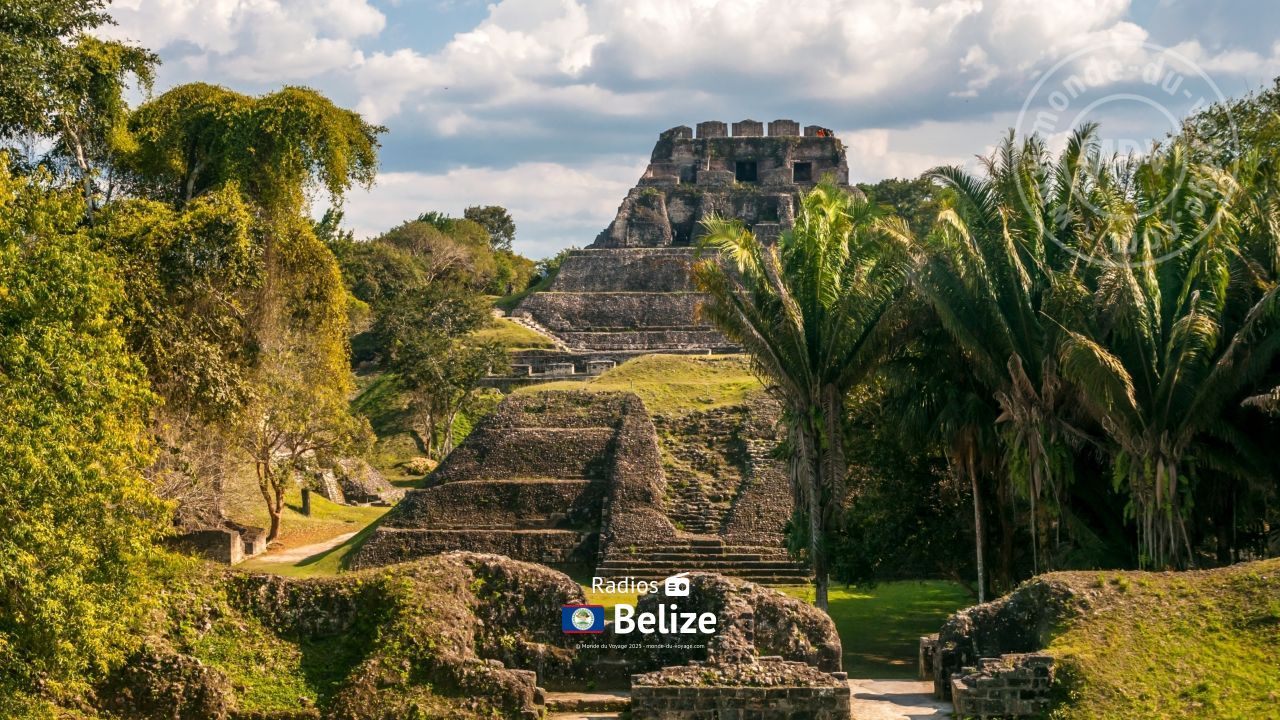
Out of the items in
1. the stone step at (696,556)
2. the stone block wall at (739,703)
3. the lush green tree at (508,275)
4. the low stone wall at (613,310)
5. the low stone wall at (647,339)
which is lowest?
the stone block wall at (739,703)

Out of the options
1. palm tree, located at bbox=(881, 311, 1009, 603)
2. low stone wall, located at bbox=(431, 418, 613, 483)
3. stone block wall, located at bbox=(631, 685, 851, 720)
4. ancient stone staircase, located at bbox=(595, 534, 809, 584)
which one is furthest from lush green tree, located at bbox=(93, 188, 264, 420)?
stone block wall, located at bbox=(631, 685, 851, 720)

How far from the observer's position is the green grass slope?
40.6 feet

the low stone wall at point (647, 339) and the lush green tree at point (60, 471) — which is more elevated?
the low stone wall at point (647, 339)

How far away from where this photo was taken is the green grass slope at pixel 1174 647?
12.4 meters

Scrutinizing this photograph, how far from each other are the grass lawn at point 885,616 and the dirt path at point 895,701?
3.64 ft

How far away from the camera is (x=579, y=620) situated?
14680 mm

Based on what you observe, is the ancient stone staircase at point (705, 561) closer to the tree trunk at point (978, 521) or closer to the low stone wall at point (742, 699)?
the tree trunk at point (978, 521)

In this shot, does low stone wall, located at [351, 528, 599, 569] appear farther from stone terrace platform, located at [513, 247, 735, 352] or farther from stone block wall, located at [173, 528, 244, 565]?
stone terrace platform, located at [513, 247, 735, 352]

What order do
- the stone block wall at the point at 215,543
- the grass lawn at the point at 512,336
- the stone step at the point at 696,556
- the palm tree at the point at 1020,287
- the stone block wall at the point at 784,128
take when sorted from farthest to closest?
the stone block wall at the point at 784,128 → the grass lawn at the point at 512,336 → the stone block wall at the point at 215,543 → the stone step at the point at 696,556 → the palm tree at the point at 1020,287

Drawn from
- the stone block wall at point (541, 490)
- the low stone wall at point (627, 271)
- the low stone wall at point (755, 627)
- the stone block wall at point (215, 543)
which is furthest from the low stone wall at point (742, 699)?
the low stone wall at point (627, 271)

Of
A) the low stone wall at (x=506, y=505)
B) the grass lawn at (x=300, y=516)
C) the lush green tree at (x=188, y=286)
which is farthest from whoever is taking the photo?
the grass lawn at (x=300, y=516)

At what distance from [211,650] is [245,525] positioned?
613 inches

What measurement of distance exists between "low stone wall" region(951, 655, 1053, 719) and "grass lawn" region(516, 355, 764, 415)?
16.1m

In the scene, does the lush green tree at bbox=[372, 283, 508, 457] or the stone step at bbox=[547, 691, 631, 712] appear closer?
the stone step at bbox=[547, 691, 631, 712]
